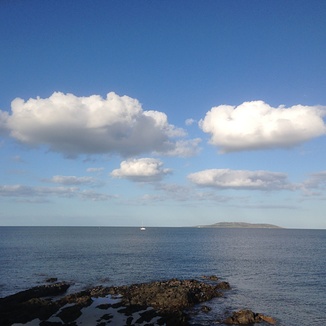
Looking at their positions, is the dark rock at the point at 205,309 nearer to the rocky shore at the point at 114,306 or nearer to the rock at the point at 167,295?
the rocky shore at the point at 114,306

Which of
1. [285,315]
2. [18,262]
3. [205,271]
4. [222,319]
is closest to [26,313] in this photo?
[222,319]

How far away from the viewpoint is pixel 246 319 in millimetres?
43750

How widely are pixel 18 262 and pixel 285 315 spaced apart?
3219 inches

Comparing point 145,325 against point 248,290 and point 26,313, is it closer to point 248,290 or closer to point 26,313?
point 26,313

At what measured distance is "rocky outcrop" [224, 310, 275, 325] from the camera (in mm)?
43453

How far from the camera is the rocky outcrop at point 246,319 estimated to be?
4345 centimetres

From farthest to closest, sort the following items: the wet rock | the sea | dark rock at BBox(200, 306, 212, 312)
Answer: the sea → dark rock at BBox(200, 306, 212, 312) → the wet rock

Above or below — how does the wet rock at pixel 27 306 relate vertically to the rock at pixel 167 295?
below

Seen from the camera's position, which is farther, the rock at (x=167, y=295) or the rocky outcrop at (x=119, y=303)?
the rock at (x=167, y=295)

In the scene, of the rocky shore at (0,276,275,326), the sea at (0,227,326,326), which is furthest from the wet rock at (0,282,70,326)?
the sea at (0,227,326,326)

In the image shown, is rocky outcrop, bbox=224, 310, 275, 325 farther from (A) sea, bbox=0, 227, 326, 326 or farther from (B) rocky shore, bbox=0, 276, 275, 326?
(A) sea, bbox=0, 227, 326, 326

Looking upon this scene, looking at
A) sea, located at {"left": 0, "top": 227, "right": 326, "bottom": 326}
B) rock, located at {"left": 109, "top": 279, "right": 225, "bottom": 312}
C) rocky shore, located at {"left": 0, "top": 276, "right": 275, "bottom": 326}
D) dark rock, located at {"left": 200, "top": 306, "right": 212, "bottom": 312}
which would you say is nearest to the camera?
rocky shore, located at {"left": 0, "top": 276, "right": 275, "bottom": 326}

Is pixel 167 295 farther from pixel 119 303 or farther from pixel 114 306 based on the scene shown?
pixel 114 306

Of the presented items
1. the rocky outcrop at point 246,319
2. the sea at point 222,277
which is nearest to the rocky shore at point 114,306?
the rocky outcrop at point 246,319
